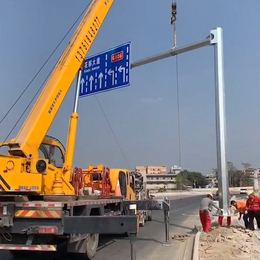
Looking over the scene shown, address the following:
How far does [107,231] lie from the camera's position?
20.9 feet

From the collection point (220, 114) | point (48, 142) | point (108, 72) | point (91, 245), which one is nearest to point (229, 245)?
point (91, 245)

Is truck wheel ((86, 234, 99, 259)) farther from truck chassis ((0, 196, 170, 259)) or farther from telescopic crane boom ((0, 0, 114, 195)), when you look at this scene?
telescopic crane boom ((0, 0, 114, 195))

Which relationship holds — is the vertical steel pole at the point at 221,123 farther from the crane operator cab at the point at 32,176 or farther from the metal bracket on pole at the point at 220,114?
the crane operator cab at the point at 32,176

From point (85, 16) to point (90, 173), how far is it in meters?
4.85

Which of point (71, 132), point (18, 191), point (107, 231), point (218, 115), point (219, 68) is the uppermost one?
point (219, 68)

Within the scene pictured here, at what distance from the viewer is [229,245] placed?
963cm

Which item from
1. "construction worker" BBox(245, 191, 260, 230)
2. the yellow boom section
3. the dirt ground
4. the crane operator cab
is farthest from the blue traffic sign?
"construction worker" BBox(245, 191, 260, 230)

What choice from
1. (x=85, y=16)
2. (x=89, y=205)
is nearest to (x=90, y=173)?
(x=89, y=205)

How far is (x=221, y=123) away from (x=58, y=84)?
17.1 ft

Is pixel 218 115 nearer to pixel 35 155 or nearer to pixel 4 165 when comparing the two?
pixel 35 155

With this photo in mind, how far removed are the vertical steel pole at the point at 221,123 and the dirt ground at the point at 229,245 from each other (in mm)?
822

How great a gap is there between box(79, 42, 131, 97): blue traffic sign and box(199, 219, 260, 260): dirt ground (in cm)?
572

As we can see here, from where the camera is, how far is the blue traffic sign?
12.4 metres

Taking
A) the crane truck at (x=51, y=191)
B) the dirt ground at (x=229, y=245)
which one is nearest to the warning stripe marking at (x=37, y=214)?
the crane truck at (x=51, y=191)
